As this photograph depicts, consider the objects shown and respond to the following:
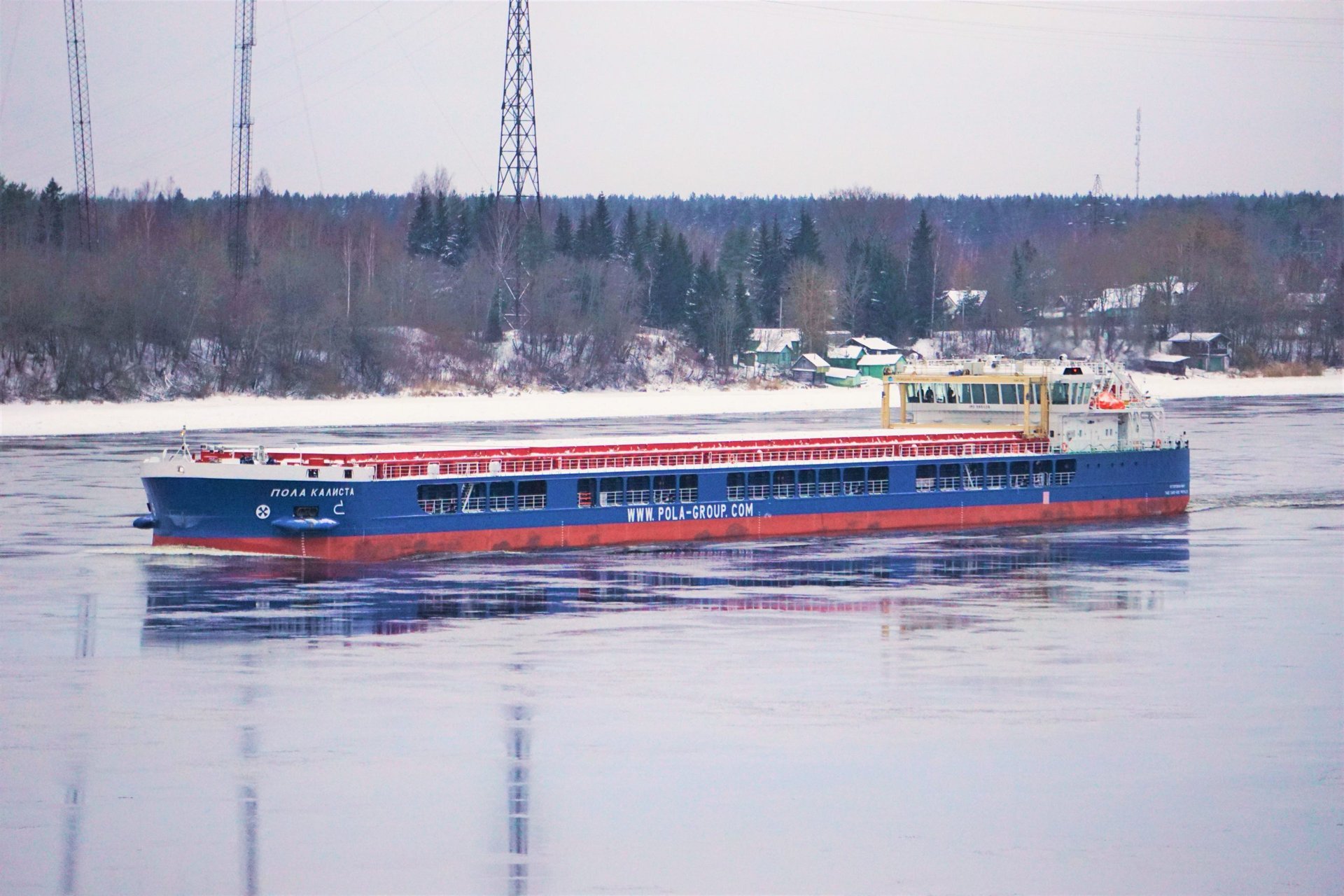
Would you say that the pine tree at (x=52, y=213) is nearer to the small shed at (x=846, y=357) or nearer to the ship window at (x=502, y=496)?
the small shed at (x=846, y=357)

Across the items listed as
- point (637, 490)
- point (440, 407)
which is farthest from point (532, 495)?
point (440, 407)

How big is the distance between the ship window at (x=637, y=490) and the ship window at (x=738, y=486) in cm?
248

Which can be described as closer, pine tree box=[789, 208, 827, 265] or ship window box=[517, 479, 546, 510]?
ship window box=[517, 479, 546, 510]

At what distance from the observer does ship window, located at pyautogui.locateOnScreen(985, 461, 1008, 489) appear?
5753 centimetres

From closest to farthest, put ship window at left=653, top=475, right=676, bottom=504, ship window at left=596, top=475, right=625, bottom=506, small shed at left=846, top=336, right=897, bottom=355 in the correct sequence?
ship window at left=596, top=475, right=625, bottom=506, ship window at left=653, top=475, right=676, bottom=504, small shed at left=846, top=336, right=897, bottom=355

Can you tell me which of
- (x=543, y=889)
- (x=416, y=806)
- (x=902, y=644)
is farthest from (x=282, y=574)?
(x=543, y=889)

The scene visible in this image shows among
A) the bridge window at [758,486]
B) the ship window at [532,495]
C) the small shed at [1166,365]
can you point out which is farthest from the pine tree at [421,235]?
the ship window at [532,495]

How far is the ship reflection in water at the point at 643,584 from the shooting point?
128 feet

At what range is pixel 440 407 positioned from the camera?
374ft

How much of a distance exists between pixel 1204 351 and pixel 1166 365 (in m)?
5.93

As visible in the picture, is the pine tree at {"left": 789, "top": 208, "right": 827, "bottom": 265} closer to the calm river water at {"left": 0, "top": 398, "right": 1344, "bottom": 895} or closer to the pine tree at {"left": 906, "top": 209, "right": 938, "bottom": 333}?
the pine tree at {"left": 906, "top": 209, "right": 938, "bottom": 333}

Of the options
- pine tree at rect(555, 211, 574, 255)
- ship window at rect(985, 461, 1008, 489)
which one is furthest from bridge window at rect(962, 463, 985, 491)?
pine tree at rect(555, 211, 574, 255)

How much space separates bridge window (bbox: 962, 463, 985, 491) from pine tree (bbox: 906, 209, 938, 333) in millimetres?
115253

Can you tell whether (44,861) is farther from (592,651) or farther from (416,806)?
(592,651)
